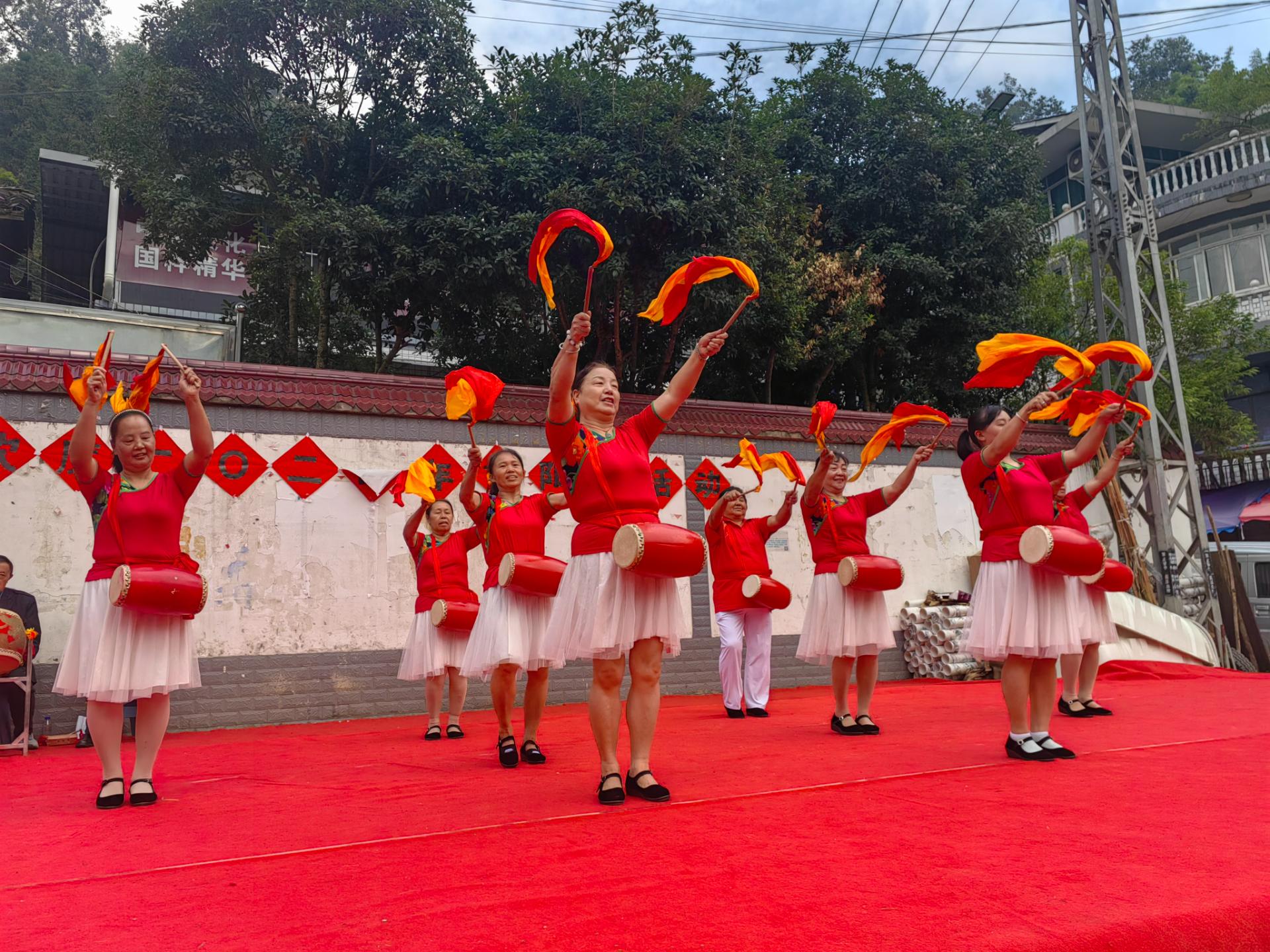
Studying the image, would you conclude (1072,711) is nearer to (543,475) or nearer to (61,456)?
(543,475)

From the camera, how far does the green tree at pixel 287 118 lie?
1070 cm

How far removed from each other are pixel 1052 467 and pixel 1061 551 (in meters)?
0.55

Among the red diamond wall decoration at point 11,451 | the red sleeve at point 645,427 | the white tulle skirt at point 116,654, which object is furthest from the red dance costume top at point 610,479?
the red diamond wall decoration at point 11,451

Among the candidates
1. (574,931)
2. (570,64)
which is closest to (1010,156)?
(570,64)

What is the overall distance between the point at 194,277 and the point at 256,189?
16.7ft

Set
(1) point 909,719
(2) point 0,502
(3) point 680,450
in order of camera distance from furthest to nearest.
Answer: (3) point 680,450
(2) point 0,502
(1) point 909,719

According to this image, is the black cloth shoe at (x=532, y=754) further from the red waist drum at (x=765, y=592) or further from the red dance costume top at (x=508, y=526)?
the red waist drum at (x=765, y=592)

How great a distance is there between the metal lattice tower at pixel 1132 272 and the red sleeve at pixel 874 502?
256 inches

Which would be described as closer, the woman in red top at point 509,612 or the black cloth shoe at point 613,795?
the black cloth shoe at point 613,795

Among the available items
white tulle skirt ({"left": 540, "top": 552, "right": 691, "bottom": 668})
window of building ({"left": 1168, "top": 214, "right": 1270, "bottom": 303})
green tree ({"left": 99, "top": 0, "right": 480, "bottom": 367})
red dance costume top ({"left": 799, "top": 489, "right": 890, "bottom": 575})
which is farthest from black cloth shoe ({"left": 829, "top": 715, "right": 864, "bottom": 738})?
window of building ({"left": 1168, "top": 214, "right": 1270, "bottom": 303})

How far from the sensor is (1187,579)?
35.2ft

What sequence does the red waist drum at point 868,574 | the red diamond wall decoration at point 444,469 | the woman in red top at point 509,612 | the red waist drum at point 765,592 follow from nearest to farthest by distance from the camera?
the woman in red top at point 509,612
the red waist drum at point 868,574
the red waist drum at point 765,592
the red diamond wall decoration at point 444,469

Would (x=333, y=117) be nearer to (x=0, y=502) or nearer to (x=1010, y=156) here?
(x=0, y=502)

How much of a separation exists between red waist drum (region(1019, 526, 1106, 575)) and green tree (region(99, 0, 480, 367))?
28.1 feet
